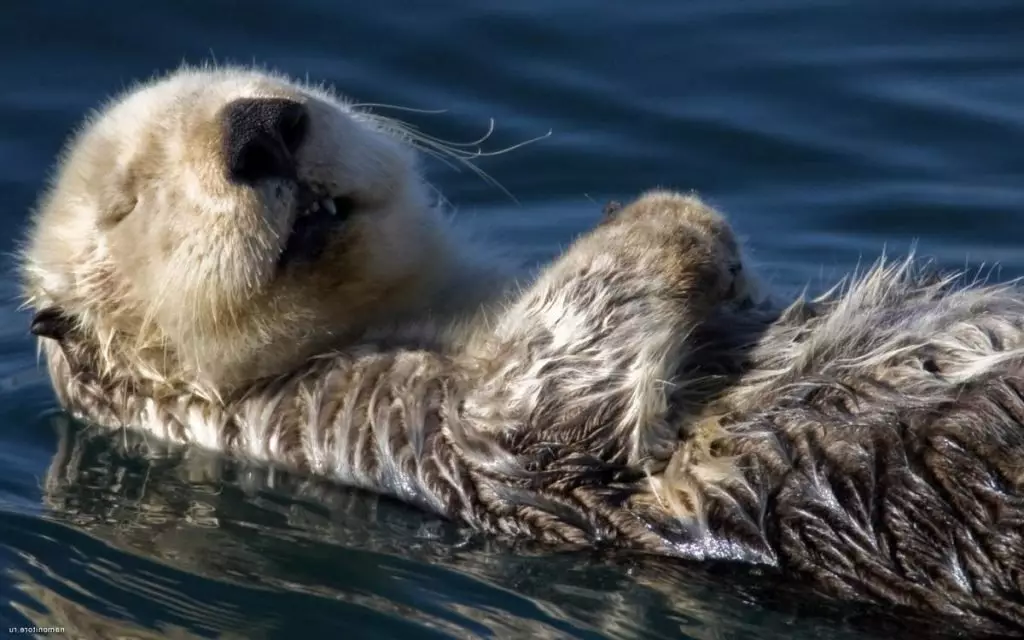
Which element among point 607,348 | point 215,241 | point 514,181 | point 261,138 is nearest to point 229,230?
point 215,241

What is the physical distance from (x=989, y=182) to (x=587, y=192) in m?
1.84

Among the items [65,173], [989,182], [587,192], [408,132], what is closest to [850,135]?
[989,182]

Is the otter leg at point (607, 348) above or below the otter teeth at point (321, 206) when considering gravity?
below

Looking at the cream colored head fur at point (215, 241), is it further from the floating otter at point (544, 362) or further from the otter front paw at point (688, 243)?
the otter front paw at point (688, 243)

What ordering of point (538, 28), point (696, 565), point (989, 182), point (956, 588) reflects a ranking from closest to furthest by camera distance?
point (956, 588)
point (696, 565)
point (989, 182)
point (538, 28)

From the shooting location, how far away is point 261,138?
15.2 feet

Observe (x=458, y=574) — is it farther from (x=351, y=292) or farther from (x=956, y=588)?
(x=956, y=588)

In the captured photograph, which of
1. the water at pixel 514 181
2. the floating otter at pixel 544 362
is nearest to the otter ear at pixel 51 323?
the floating otter at pixel 544 362

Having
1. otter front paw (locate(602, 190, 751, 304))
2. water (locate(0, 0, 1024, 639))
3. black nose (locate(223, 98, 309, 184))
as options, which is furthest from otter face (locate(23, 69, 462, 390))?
otter front paw (locate(602, 190, 751, 304))

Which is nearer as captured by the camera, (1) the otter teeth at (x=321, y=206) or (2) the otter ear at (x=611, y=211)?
(1) the otter teeth at (x=321, y=206)

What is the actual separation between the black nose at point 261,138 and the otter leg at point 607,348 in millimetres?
803

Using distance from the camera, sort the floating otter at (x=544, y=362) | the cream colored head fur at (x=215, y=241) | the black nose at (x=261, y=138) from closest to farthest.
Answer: the floating otter at (x=544, y=362) → the black nose at (x=261, y=138) → the cream colored head fur at (x=215, y=241)

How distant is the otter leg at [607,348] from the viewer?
4.61 m

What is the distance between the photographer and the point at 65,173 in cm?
526
